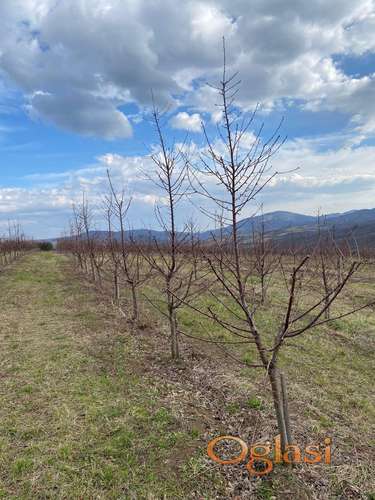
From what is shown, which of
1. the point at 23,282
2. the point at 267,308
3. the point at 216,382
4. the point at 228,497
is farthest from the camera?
the point at 23,282

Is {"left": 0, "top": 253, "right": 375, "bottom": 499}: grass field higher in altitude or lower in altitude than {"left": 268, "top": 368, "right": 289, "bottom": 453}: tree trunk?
lower

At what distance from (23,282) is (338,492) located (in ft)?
61.6

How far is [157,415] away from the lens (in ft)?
15.6

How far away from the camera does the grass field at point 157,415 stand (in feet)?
11.4

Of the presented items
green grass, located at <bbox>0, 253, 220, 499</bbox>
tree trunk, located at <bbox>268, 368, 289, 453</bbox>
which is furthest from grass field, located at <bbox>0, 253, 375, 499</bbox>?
tree trunk, located at <bbox>268, 368, 289, 453</bbox>

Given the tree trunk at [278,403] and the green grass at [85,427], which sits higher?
the tree trunk at [278,403]

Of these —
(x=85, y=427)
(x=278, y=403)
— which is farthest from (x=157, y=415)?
(x=278, y=403)

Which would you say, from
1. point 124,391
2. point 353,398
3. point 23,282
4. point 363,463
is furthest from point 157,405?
point 23,282

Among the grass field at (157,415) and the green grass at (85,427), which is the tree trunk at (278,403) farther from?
the green grass at (85,427)

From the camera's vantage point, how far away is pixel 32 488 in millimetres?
3426

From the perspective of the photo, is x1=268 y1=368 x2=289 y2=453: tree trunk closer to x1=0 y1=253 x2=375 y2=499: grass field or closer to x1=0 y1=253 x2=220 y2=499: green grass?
x1=0 y1=253 x2=375 y2=499: grass field

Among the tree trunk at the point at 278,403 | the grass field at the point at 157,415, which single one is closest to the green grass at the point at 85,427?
the grass field at the point at 157,415

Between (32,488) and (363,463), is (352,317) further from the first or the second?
(32,488)

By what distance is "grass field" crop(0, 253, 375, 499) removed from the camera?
11.4 feet
